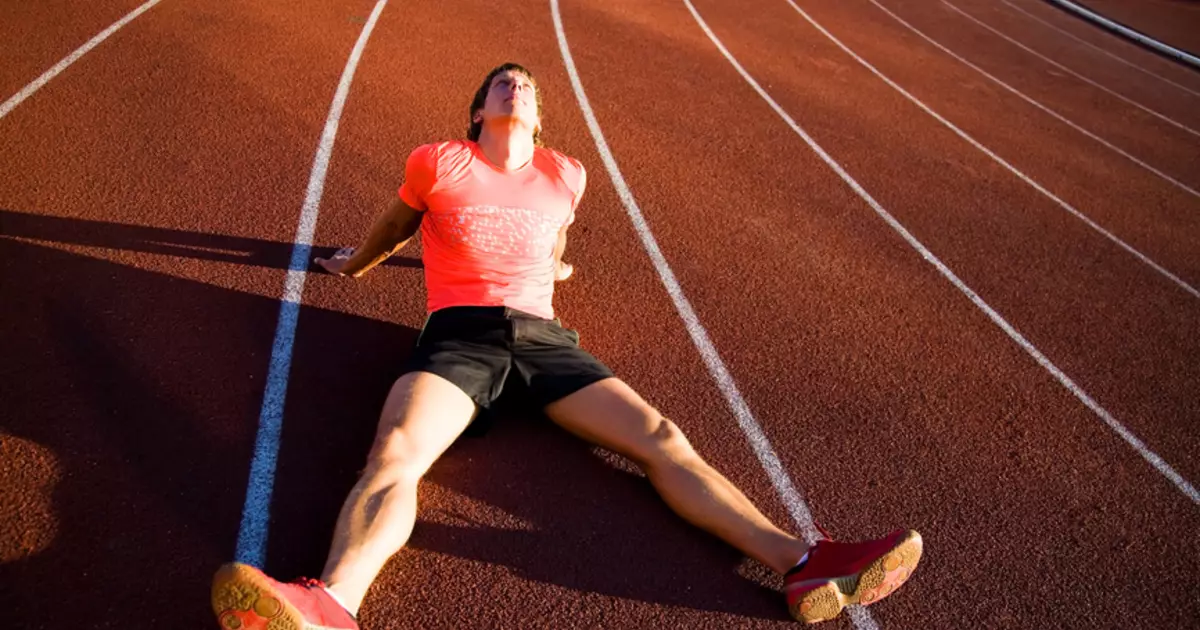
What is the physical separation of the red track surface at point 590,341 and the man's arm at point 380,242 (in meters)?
0.14

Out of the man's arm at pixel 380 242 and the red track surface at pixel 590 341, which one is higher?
the man's arm at pixel 380 242

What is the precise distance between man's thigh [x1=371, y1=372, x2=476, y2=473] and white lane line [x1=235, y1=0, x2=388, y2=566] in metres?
0.50

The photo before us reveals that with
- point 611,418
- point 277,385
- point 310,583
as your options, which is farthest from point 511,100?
point 310,583

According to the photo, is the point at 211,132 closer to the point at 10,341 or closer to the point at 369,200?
the point at 369,200

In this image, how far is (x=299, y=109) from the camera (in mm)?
5789

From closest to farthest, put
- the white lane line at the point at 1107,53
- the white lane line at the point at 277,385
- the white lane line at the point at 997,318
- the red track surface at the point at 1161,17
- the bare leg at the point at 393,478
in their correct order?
the bare leg at the point at 393,478, the white lane line at the point at 277,385, the white lane line at the point at 997,318, the white lane line at the point at 1107,53, the red track surface at the point at 1161,17

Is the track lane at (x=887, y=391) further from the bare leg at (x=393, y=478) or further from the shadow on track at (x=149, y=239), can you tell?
the shadow on track at (x=149, y=239)

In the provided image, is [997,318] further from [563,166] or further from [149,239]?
[149,239]

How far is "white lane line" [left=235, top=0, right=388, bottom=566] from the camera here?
9.35 feet

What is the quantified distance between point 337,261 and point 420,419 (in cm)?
155

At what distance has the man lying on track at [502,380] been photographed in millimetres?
2676

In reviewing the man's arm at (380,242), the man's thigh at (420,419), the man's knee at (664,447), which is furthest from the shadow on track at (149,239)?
the man's knee at (664,447)

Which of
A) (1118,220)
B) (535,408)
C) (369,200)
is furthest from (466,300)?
(1118,220)

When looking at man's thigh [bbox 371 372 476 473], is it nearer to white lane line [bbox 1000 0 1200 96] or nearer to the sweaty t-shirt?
the sweaty t-shirt
